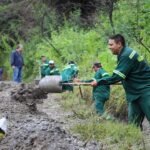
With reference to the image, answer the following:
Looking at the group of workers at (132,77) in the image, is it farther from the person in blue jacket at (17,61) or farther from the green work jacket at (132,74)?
the person in blue jacket at (17,61)

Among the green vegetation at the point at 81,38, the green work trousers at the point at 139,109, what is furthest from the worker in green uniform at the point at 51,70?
the green work trousers at the point at 139,109

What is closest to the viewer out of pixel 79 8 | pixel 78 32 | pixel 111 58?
pixel 111 58

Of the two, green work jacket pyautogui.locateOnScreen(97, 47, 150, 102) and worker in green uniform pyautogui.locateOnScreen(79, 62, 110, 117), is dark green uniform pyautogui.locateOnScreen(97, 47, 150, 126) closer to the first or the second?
green work jacket pyautogui.locateOnScreen(97, 47, 150, 102)

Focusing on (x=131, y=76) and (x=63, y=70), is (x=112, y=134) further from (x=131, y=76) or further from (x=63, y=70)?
(x=63, y=70)

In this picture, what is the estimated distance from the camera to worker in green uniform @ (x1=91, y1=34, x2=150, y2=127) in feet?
29.6

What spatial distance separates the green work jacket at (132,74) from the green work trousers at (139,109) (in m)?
0.10

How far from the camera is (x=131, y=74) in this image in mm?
9180

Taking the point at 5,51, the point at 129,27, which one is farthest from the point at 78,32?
the point at 129,27

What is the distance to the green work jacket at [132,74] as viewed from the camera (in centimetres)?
900

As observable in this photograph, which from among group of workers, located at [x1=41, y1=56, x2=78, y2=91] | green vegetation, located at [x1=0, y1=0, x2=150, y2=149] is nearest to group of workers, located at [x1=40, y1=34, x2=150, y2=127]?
green vegetation, located at [x1=0, y1=0, x2=150, y2=149]

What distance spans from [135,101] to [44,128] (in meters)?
→ 1.70

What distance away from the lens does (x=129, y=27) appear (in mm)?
14555

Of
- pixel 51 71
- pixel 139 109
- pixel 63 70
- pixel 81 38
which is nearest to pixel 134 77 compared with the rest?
pixel 139 109

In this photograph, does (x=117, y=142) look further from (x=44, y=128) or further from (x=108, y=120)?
(x=108, y=120)
